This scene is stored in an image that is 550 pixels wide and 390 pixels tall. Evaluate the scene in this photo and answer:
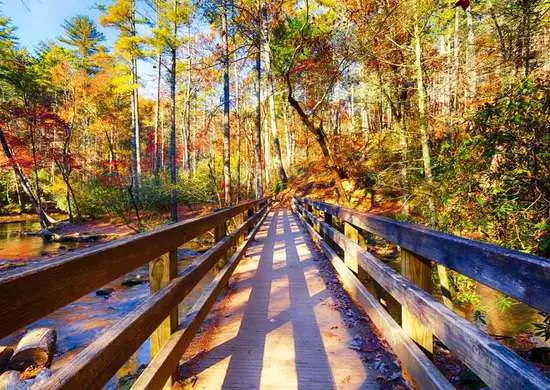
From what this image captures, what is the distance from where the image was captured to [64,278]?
1.24m

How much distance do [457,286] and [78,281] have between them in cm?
793

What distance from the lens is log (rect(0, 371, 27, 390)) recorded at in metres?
4.67

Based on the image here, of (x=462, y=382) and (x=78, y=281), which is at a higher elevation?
(x=78, y=281)

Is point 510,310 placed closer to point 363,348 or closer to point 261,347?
point 363,348

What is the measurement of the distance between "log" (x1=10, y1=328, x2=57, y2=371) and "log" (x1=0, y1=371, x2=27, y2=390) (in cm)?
40

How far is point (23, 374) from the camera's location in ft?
16.9

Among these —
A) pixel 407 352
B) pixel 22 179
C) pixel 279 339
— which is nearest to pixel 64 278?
pixel 407 352

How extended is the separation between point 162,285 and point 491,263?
76.1 inches

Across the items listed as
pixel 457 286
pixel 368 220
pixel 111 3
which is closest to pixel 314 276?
pixel 368 220

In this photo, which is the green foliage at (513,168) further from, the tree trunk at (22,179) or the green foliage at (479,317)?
the tree trunk at (22,179)

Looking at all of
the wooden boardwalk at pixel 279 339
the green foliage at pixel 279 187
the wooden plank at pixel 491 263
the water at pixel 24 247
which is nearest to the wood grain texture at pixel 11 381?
the wooden boardwalk at pixel 279 339

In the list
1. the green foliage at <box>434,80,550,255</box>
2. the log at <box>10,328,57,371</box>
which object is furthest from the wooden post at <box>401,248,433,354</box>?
the log at <box>10,328,57,371</box>

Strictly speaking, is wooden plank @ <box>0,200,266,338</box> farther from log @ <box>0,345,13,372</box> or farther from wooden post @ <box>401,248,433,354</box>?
log @ <box>0,345,13,372</box>

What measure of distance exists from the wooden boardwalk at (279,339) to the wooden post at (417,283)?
24.4 inches
